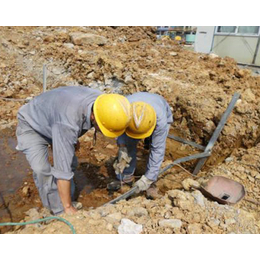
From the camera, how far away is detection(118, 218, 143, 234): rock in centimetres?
208

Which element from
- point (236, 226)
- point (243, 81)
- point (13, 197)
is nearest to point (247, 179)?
point (236, 226)

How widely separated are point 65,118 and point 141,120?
2.54ft

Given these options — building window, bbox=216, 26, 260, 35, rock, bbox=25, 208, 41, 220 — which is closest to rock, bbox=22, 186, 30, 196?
rock, bbox=25, 208, 41, 220

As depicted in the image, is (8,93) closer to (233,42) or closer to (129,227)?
(129,227)

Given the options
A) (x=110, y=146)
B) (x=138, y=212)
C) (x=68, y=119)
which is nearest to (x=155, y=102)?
(x=68, y=119)

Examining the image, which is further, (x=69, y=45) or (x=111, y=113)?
(x=69, y=45)

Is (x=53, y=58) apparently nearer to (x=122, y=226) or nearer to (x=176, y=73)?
(x=176, y=73)

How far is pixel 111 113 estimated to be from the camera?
6.52 ft

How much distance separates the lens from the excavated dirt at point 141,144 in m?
2.30

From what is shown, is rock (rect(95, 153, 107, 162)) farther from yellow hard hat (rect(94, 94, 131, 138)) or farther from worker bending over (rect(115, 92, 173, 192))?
yellow hard hat (rect(94, 94, 131, 138))

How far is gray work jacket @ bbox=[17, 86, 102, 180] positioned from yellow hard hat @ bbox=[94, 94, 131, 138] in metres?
0.11

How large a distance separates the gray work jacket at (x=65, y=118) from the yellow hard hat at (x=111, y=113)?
0.11m

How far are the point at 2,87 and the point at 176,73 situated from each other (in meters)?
5.35

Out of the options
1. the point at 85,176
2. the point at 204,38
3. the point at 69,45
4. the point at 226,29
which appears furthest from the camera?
the point at 204,38
